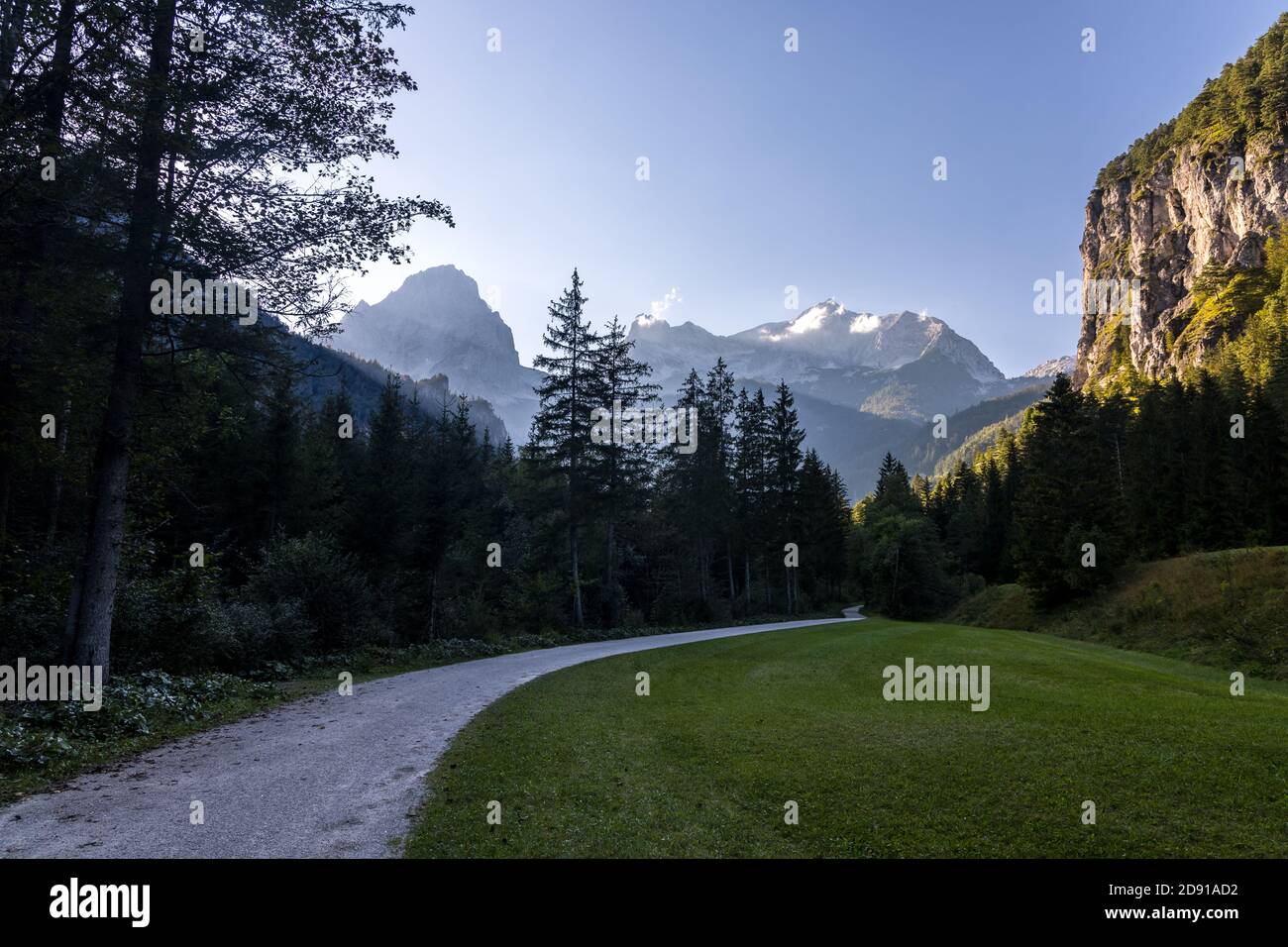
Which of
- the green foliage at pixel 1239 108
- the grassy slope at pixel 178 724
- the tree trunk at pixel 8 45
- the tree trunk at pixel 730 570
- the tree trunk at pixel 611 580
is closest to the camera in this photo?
the grassy slope at pixel 178 724

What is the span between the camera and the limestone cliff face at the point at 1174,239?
113 meters

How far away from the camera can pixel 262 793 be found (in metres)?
6.95

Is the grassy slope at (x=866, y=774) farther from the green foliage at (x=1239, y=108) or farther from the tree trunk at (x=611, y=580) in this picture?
the green foliage at (x=1239, y=108)

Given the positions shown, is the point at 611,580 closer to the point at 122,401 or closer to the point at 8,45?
the point at 122,401

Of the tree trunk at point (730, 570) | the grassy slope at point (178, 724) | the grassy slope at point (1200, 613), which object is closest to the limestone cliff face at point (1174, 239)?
the grassy slope at point (1200, 613)

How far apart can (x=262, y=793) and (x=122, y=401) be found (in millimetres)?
8860

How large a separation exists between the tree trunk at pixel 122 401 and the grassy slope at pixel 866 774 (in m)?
7.33

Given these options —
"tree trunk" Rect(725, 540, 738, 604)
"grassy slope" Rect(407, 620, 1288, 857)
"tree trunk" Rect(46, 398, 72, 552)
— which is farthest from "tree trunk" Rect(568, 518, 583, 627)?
A: "tree trunk" Rect(46, 398, 72, 552)

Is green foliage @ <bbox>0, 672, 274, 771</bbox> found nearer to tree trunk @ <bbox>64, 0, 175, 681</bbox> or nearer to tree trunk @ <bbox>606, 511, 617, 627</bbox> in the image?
tree trunk @ <bbox>64, 0, 175, 681</bbox>

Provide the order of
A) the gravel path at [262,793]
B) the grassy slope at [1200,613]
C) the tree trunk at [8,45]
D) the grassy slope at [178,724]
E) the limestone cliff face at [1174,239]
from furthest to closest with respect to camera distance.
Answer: the limestone cliff face at [1174,239] → the grassy slope at [1200,613] → the tree trunk at [8,45] → the grassy slope at [178,724] → the gravel path at [262,793]

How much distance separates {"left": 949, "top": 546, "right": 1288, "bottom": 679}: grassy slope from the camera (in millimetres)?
22672

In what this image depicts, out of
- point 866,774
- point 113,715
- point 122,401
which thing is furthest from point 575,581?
point 866,774

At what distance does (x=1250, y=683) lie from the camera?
18.7 meters
